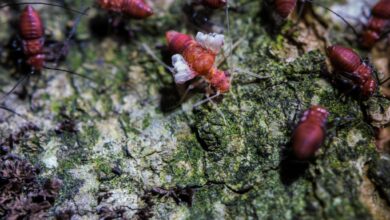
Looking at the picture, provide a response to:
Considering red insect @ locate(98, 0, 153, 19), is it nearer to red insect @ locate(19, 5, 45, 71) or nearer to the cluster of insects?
the cluster of insects

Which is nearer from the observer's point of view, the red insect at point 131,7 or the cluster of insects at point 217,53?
the cluster of insects at point 217,53

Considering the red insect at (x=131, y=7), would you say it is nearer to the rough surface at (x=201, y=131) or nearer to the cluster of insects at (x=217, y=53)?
the cluster of insects at (x=217, y=53)

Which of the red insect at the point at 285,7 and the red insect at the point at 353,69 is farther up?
the red insect at the point at 285,7

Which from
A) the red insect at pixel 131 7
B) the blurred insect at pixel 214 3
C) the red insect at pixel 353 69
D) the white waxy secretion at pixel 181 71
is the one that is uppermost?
the red insect at pixel 131 7

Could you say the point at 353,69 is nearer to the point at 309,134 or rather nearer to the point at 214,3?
the point at 309,134

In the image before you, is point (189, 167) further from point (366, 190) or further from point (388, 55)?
point (388, 55)

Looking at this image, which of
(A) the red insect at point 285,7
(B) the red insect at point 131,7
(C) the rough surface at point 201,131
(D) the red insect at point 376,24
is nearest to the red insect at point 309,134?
(C) the rough surface at point 201,131
